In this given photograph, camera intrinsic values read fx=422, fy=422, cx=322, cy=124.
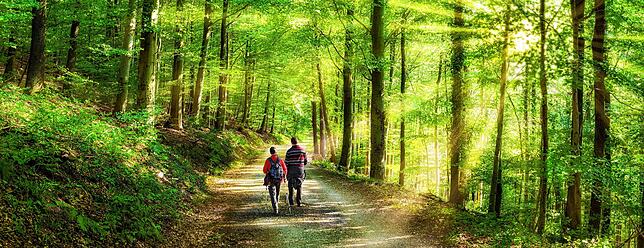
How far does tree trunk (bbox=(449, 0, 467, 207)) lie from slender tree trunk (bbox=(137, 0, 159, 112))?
29.8 feet

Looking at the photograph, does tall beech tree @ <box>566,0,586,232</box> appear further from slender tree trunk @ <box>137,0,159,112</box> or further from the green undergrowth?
slender tree trunk @ <box>137,0,159,112</box>

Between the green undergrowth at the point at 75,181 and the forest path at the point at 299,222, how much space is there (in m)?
0.79

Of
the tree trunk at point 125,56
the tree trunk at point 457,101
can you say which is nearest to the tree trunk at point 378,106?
the tree trunk at point 457,101

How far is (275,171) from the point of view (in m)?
11.1

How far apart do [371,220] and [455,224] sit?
199 centimetres

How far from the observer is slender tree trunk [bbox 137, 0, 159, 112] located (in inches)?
502

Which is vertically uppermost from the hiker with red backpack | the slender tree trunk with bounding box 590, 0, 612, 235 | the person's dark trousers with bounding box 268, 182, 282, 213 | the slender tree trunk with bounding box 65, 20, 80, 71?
the slender tree trunk with bounding box 65, 20, 80, 71

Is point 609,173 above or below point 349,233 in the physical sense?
above

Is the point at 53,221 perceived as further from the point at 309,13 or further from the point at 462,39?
the point at 309,13

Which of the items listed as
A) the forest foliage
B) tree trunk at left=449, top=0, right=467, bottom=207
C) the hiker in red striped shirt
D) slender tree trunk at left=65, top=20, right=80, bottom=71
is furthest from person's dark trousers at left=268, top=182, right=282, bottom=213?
slender tree trunk at left=65, top=20, right=80, bottom=71

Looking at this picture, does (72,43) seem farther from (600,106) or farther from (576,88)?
(600,106)

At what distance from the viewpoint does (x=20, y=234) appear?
16.9ft

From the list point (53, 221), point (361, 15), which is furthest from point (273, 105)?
point (53, 221)

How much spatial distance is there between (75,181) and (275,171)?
4897 millimetres
